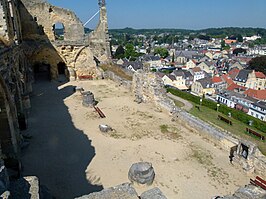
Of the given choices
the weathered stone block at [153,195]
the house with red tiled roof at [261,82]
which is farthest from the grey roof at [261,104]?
the weathered stone block at [153,195]

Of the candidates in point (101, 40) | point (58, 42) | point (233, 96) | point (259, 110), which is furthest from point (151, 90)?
point (233, 96)

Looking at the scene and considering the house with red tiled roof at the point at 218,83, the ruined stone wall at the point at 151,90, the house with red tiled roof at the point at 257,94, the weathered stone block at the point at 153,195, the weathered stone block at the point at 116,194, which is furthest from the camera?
the house with red tiled roof at the point at 218,83

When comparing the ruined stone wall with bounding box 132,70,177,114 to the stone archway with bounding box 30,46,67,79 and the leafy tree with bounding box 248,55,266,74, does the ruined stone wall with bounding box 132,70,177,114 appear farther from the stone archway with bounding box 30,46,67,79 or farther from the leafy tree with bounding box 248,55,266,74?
the leafy tree with bounding box 248,55,266,74

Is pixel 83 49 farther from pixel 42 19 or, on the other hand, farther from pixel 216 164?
pixel 216 164

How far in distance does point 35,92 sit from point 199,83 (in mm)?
36791

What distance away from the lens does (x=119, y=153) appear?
9219mm

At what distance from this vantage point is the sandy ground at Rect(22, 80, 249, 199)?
747cm

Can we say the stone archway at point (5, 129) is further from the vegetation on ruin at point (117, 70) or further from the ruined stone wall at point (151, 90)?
the vegetation on ruin at point (117, 70)

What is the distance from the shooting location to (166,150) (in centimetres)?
955

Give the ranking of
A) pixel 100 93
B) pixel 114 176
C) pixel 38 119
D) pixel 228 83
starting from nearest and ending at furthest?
pixel 114 176, pixel 38 119, pixel 100 93, pixel 228 83

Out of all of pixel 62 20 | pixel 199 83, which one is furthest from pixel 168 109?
pixel 199 83

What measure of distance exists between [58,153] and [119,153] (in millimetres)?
2289

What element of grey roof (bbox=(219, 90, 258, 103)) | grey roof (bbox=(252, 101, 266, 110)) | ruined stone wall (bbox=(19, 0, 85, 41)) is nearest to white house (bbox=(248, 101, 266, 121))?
grey roof (bbox=(252, 101, 266, 110))

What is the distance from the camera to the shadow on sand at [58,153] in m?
7.33
